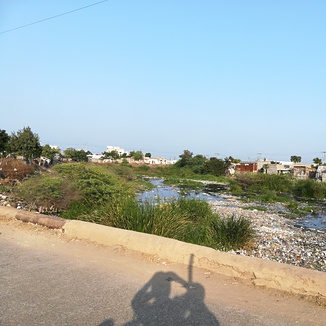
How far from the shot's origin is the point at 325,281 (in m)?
4.88

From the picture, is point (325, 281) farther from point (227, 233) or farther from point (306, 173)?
point (306, 173)

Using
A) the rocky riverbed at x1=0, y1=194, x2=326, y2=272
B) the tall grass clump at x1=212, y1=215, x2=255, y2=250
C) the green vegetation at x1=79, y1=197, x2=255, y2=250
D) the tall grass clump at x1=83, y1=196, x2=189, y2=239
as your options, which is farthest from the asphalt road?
the rocky riverbed at x1=0, y1=194, x2=326, y2=272

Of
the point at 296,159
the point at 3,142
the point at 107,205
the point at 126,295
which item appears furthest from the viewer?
the point at 296,159

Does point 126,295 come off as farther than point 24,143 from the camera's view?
No

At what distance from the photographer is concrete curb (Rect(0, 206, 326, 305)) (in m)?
5.00

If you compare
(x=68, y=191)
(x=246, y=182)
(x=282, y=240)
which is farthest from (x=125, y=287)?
(x=246, y=182)

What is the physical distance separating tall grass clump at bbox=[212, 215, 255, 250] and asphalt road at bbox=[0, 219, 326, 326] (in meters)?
4.21

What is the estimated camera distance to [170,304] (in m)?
4.52

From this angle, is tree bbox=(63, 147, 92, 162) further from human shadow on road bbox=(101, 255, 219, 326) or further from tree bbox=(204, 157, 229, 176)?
human shadow on road bbox=(101, 255, 219, 326)

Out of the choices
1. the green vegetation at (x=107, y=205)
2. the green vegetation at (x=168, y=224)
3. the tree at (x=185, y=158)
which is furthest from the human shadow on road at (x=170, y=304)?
the tree at (x=185, y=158)

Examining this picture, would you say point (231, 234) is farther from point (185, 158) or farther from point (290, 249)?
point (185, 158)

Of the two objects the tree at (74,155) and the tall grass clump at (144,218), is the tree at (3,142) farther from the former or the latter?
the tall grass clump at (144,218)

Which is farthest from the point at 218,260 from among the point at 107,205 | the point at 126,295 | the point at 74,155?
the point at 74,155

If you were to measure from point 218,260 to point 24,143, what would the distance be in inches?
Result: 1976
